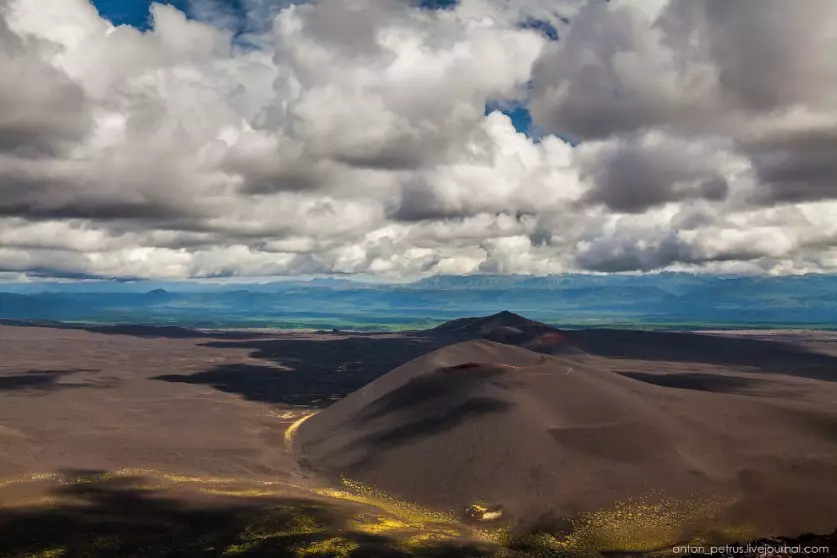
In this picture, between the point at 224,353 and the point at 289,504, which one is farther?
the point at 224,353

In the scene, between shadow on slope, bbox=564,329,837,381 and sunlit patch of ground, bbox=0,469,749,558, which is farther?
shadow on slope, bbox=564,329,837,381

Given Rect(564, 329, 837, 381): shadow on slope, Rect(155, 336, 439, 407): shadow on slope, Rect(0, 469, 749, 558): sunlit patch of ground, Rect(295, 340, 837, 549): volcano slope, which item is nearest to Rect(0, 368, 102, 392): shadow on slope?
Rect(155, 336, 439, 407): shadow on slope

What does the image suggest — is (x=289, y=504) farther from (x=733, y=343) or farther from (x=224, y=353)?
(x=733, y=343)

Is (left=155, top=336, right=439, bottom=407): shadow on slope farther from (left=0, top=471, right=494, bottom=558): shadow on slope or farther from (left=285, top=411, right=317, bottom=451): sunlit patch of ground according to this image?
(left=0, top=471, right=494, bottom=558): shadow on slope

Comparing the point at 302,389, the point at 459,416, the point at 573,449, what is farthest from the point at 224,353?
the point at 573,449

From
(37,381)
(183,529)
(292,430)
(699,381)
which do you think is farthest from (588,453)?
(37,381)

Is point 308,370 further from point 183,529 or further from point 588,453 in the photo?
point 183,529
